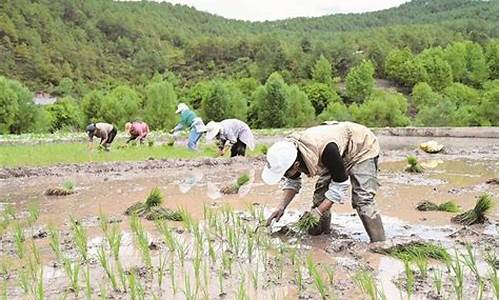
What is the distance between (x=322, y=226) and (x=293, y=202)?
228cm

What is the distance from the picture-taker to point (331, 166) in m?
4.58

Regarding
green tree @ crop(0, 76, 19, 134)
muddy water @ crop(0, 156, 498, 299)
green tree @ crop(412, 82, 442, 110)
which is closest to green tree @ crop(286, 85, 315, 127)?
green tree @ crop(412, 82, 442, 110)

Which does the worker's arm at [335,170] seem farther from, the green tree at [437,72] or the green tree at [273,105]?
the green tree at [437,72]

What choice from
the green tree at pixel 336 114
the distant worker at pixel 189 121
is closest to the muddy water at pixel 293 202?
the distant worker at pixel 189 121

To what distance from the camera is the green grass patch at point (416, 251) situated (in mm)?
4258

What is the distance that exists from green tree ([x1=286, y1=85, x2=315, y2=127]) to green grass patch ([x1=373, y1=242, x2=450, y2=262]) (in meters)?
40.8

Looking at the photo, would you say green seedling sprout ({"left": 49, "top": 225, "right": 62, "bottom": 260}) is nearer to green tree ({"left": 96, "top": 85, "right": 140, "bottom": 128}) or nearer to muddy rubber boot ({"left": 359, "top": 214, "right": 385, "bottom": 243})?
muddy rubber boot ({"left": 359, "top": 214, "right": 385, "bottom": 243})

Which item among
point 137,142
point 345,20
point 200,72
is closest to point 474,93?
point 200,72

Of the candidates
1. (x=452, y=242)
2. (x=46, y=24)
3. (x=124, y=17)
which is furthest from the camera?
(x=124, y=17)

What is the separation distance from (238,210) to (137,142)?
10.8 m

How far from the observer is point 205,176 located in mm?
11023

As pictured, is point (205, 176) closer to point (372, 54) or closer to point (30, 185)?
point (30, 185)

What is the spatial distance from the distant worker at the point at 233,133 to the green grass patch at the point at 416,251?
755 cm

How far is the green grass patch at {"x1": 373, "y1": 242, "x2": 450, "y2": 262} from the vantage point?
4.26m
